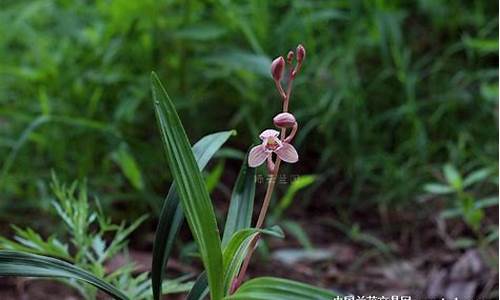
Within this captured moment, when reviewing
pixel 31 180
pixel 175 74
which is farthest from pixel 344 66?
pixel 31 180

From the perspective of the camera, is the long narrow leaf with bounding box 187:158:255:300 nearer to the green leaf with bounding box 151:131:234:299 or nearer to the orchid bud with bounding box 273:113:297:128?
the green leaf with bounding box 151:131:234:299

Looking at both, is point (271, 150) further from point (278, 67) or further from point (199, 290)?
point (199, 290)

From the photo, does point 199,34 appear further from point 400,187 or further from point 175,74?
point 400,187

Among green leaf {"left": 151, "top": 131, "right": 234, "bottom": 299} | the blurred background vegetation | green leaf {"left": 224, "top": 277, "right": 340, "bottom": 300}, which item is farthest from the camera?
the blurred background vegetation

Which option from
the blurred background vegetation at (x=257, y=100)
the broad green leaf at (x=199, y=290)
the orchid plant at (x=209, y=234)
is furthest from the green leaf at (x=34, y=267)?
the blurred background vegetation at (x=257, y=100)

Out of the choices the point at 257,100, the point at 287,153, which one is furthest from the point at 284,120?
the point at 257,100

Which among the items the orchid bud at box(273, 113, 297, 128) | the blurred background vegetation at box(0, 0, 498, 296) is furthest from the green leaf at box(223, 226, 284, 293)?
the blurred background vegetation at box(0, 0, 498, 296)

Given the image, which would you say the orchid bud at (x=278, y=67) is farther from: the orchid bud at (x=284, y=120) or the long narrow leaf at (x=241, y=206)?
the long narrow leaf at (x=241, y=206)
